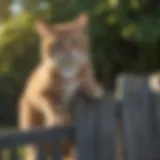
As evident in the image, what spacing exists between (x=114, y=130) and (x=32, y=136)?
12.4 inches

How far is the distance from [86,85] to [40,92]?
0.16 m

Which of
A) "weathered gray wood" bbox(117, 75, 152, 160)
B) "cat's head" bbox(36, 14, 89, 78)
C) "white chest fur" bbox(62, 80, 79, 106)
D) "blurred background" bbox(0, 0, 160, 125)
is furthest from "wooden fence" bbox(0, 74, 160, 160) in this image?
"blurred background" bbox(0, 0, 160, 125)

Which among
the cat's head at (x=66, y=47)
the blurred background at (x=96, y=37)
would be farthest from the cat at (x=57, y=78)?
the blurred background at (x=96, y=37)

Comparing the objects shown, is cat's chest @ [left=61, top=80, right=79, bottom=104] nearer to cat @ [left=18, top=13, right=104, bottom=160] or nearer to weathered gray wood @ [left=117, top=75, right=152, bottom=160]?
cat @ [left=18, top=13, right=104, bottom=160]

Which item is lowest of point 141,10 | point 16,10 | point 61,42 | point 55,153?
point 55,153

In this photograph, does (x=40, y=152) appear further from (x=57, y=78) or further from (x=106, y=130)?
(x=57, y=78)

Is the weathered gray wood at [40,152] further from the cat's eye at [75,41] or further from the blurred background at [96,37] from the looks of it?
the blurred background at [96,37]

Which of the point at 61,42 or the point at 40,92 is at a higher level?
the point at 61,42

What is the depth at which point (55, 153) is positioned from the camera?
126cm

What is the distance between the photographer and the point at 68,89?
5.05 ft

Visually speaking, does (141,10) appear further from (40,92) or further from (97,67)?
(40,92)

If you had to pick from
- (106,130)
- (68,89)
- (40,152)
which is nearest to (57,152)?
(40,152)

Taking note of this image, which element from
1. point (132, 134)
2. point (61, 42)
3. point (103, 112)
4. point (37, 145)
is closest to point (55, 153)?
point (37, 145)

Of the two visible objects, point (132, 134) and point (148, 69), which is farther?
point (148, 69)
